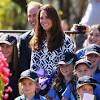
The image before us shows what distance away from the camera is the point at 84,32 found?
11.4 m

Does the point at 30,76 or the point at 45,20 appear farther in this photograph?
the point at 45,20

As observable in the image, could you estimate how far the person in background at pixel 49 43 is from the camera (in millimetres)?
10125

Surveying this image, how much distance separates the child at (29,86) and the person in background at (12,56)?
0.84 meters

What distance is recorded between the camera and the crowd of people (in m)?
9.52

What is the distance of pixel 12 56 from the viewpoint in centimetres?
1051

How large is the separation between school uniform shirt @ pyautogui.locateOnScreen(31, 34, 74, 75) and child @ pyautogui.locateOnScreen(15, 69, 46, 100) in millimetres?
567

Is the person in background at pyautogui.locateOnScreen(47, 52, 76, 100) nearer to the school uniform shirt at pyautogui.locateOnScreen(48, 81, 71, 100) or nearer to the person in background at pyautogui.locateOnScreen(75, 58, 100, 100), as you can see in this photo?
the school uniform shirt at pyautogui.locateOnScreen(48, 81, 71, 100)

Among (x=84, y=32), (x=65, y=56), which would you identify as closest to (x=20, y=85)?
(x=65, y=56)

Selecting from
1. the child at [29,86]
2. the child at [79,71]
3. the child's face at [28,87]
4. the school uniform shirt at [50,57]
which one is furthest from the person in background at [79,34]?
the child's face at [28,87]

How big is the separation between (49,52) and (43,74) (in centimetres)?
33

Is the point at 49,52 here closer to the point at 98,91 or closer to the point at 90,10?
the point at 98,91

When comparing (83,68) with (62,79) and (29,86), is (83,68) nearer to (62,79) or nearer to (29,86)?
(62,79)

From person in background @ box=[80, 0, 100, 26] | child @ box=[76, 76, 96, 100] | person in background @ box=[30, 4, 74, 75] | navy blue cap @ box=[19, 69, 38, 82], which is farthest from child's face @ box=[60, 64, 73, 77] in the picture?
person in background @ box=[80, 0, 100, 26]

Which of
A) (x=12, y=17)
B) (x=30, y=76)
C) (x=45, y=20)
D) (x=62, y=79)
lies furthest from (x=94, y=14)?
(x=12, y=17)
